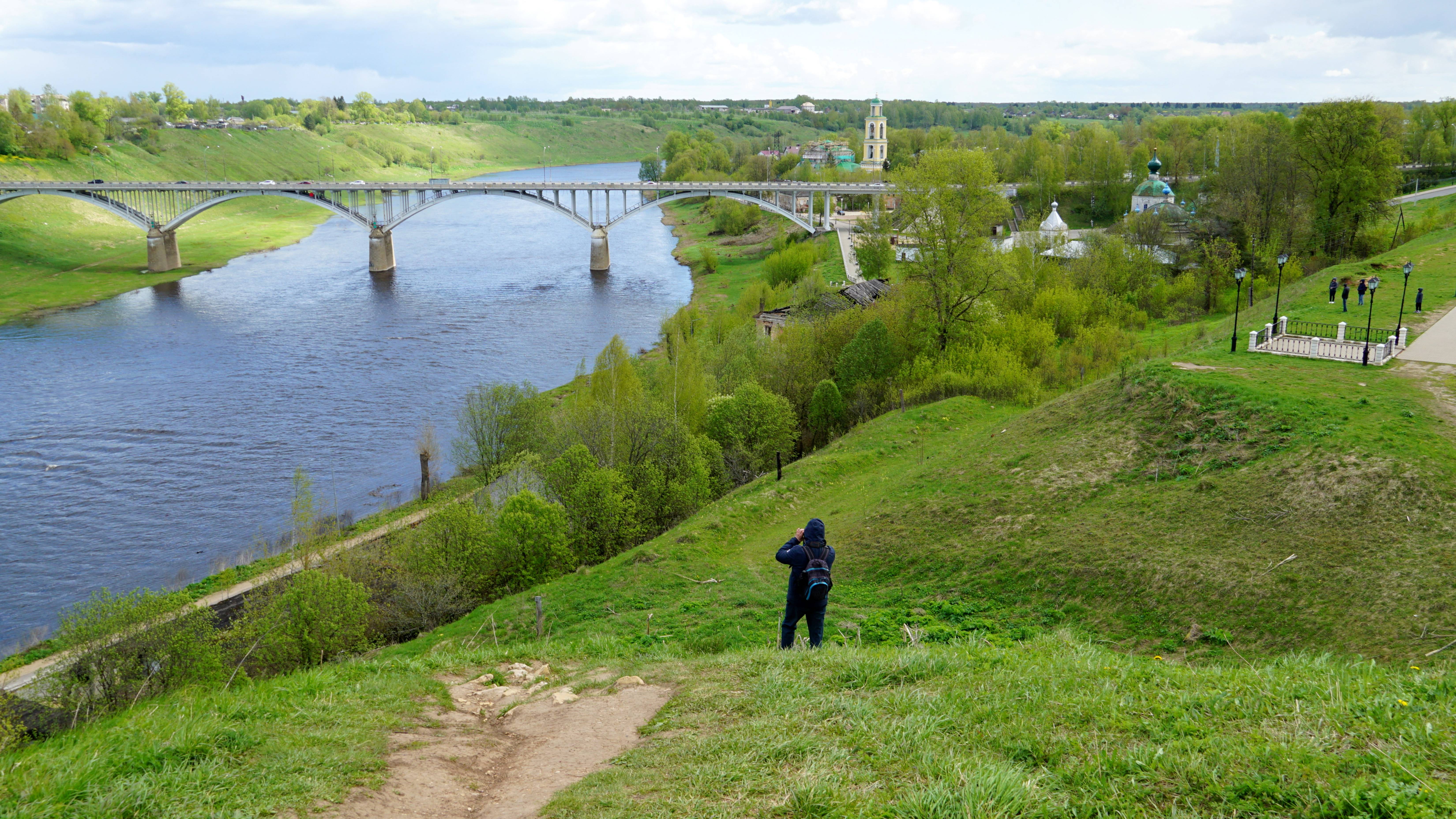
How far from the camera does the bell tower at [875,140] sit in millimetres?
101500

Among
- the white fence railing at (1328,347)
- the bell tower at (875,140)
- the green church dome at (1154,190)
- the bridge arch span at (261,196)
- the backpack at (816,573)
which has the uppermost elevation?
the bell tower at (875,140)

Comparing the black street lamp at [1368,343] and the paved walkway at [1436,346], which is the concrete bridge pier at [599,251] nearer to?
the paved walkway at [1436,346]

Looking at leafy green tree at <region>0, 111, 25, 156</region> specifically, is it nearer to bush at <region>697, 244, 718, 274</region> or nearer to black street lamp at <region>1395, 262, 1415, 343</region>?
bush at <region>697, 244, 718, 274</region>

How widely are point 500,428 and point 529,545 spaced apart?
375 inches

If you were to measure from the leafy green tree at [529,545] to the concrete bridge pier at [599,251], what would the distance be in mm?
50964

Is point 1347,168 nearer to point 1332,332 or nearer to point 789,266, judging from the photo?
point 1332,332

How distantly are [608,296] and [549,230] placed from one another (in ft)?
116

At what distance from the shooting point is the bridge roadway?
69062 mm

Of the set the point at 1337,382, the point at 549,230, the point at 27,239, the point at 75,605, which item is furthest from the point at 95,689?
the point at 549,230

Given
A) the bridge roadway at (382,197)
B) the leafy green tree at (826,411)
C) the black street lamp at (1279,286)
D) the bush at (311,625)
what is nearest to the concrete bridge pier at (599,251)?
the bridge roadway at (382,197)

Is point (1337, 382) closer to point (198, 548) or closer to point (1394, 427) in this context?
point (1394, 427)

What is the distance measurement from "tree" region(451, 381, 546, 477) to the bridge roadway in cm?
4129

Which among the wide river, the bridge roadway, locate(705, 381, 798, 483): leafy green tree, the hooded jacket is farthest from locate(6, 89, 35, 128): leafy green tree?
the hooded jacket

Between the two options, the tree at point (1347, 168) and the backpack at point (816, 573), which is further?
the tree at point (1347, 168)
